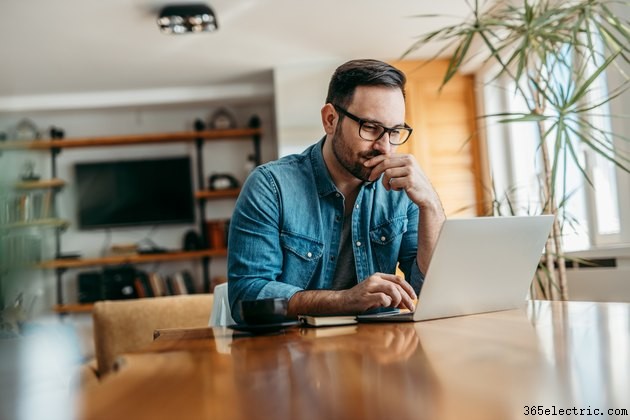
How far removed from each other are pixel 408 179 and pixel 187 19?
3.22 m

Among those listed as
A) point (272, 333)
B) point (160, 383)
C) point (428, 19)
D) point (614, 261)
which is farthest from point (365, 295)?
point (428, 19)

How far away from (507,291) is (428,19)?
3.82 m

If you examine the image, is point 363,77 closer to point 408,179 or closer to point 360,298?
Answer: point 408,179

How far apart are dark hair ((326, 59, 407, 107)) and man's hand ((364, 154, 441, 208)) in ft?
0.66

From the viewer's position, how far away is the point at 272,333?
1.20 m

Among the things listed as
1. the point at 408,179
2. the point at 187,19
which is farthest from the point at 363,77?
the point at 187,19

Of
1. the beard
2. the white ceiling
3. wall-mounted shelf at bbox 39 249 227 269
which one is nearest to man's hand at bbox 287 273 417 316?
the beard

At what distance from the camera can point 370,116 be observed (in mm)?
1731

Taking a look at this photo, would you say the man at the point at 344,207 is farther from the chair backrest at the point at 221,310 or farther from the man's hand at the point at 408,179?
the chair backrest at the point at 221,310

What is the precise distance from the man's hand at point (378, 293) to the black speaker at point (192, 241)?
17.4ft

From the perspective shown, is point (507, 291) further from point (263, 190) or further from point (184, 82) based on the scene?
point (184, 82)

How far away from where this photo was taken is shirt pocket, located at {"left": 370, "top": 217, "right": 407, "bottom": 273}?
1771 millimetres

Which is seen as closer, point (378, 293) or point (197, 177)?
point (378, 293)

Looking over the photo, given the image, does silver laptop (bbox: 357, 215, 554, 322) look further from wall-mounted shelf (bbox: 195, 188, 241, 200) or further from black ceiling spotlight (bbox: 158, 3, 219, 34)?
wall-mounted shelf (bbox: 195, 188, 241, 200)
